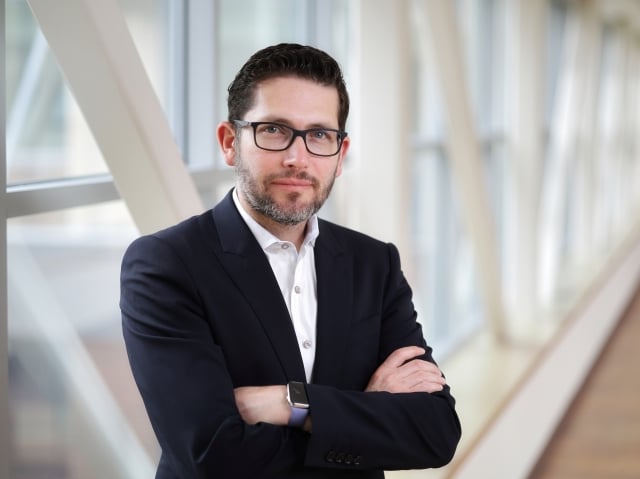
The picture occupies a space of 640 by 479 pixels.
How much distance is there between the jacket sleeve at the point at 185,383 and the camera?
203 cm

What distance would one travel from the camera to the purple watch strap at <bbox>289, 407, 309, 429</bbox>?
211 cm

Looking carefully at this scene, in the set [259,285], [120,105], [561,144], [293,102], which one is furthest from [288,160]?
[561,144]

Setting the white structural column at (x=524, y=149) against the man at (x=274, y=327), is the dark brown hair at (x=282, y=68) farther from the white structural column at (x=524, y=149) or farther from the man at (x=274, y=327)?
the white structural column at (x=524, y=149)

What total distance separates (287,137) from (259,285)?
1.09ft

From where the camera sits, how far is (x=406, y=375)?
2.31 m

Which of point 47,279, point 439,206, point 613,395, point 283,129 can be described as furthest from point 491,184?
point 283,129

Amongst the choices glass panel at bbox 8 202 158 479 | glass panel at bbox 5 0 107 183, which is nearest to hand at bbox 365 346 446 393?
glass panel at bbox 8 202 158 479

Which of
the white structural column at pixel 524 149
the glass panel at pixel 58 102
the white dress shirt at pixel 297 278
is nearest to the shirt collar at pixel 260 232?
the white dress shirt at pixel 297 278

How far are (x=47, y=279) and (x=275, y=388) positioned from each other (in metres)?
1.15

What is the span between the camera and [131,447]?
328cm

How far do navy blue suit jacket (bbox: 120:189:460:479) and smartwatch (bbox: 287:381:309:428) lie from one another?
0.05ft

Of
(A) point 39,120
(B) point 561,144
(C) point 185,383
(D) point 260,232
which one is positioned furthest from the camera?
(B) point 561,144

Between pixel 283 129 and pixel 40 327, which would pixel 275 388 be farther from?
pixel 40 327

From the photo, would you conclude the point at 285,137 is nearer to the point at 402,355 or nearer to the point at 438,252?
the point at 402,355
